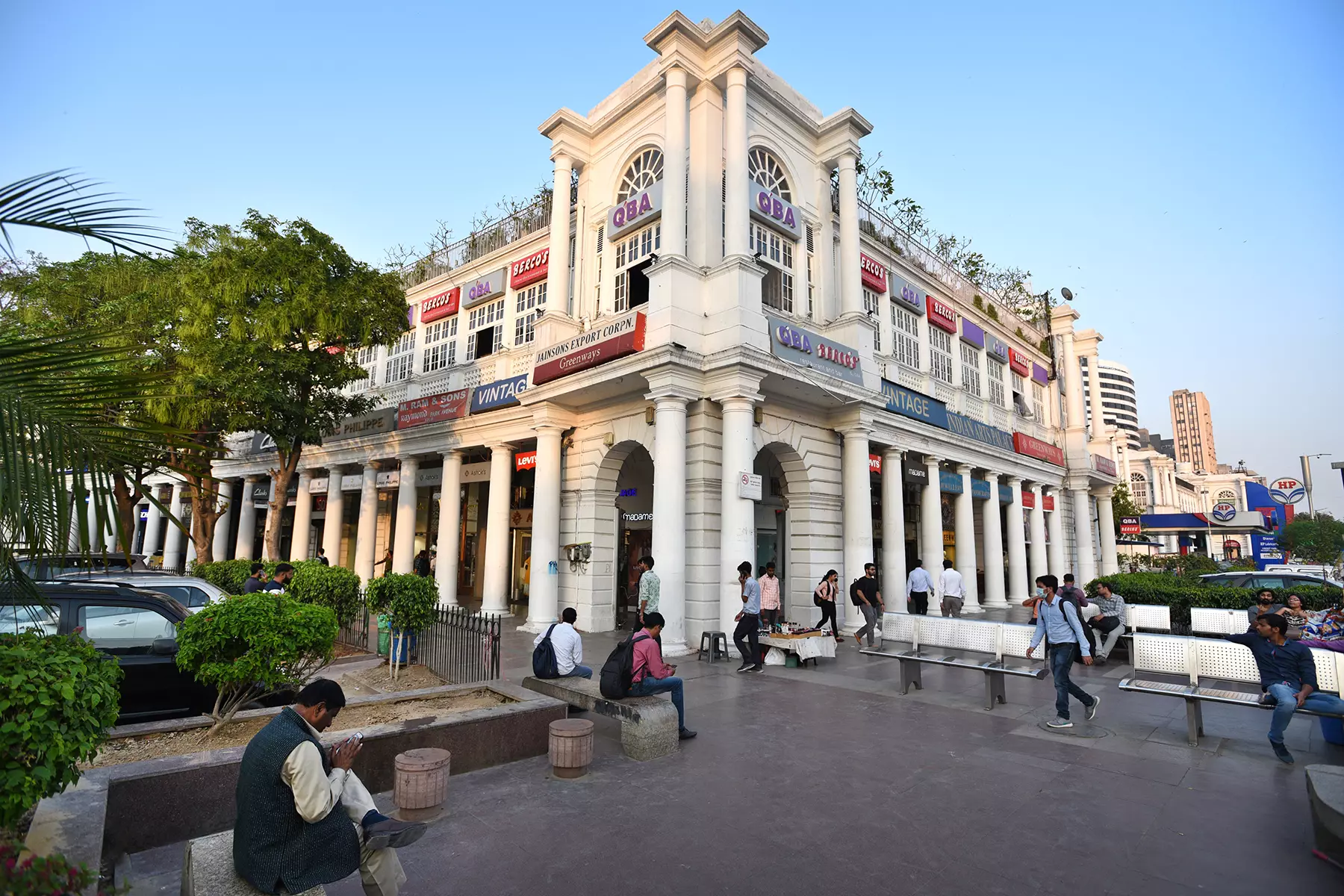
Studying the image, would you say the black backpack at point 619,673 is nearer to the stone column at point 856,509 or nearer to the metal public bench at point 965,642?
the metal public bench at point 965,642

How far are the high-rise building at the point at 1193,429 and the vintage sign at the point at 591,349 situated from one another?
204m

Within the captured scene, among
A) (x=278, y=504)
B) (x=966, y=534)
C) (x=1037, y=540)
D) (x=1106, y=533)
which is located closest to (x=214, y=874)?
(x=278, y=504)

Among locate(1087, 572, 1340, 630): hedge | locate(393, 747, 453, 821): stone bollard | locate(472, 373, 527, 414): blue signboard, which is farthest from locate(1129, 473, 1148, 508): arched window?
locate(393, 747, 453, 821): stone bollard

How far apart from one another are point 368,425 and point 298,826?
22.0 metres

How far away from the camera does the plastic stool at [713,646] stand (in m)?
11.9

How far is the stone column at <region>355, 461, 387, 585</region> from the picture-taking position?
22.9m

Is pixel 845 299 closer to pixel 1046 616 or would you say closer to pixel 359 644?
pixel 1046 616

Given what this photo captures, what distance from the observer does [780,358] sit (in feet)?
44.9

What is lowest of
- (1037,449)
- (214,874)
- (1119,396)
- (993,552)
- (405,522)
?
(214,874)

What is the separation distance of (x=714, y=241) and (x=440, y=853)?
12.7 meters

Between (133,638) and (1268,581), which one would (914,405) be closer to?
(1268,581)

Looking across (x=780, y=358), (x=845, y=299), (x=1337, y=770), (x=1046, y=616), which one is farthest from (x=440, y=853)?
(x=845, y=299)

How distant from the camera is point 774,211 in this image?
53.3ft

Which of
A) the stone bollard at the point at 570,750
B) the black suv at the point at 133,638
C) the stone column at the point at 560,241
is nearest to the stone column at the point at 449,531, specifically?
the stone column at the point at 560,241
